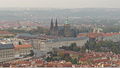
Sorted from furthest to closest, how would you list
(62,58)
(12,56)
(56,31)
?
(56,31) → (12,56) → (62,58)

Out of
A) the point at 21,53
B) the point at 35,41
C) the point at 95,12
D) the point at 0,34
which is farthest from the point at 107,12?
the point at 21,53

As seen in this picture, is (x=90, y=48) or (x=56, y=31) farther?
(x=56, y=31)

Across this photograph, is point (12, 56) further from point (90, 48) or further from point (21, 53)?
point (90, 48)

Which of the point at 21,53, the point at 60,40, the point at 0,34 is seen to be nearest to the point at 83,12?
the point at 0,34

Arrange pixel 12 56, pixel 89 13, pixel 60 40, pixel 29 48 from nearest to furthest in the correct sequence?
1. pixel 12 56
2. pixel 29 48
3. pixel 60 40
4. pixel 89 13

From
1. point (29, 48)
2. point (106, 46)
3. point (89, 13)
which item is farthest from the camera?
point (89, 13)

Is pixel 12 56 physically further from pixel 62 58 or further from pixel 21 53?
pixel 62 58

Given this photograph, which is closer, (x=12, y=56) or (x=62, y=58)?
(x=62, y=58)

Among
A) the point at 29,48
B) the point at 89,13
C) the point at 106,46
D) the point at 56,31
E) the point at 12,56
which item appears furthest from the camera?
the point at 89,13
